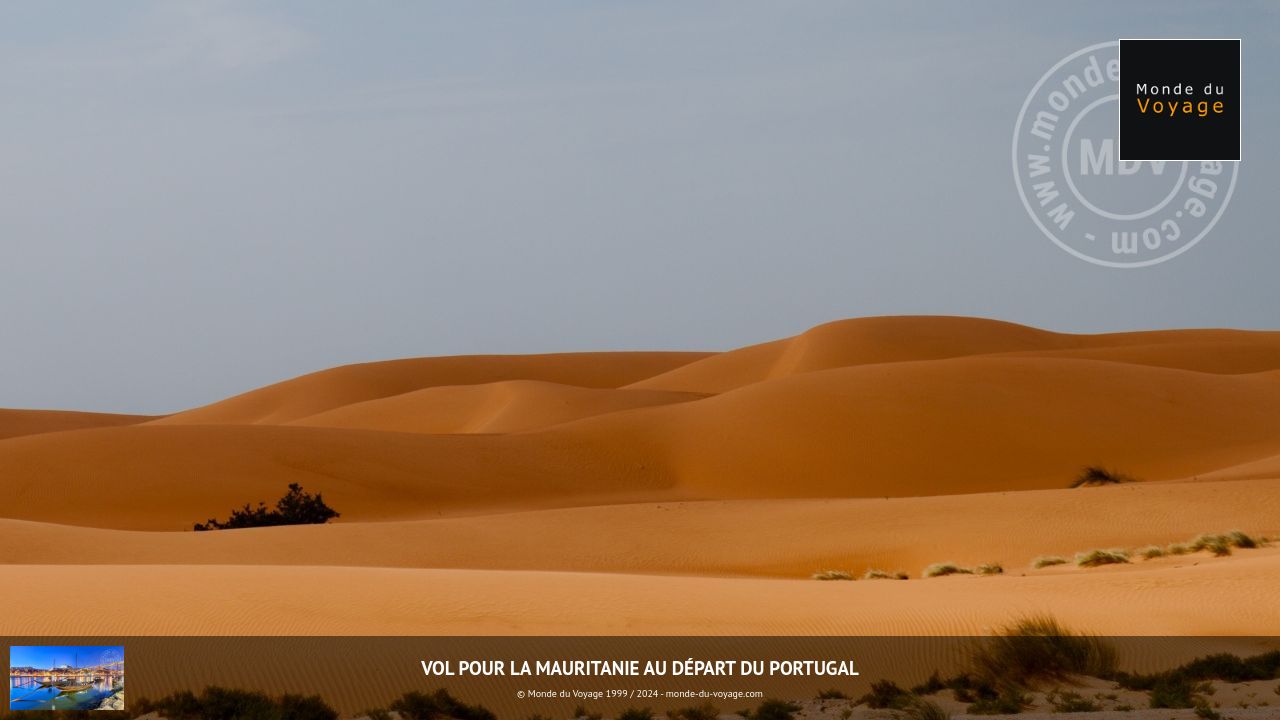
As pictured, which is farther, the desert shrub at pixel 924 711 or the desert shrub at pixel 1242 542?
the desert shrub at pixel 1242 542

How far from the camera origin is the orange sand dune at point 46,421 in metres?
82.2

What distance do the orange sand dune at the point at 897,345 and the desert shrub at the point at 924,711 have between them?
70326mm

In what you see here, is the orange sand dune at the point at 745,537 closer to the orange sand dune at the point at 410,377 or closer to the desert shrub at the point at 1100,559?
the desert shrub at the point at 1100,559

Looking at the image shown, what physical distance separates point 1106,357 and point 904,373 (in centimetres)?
2498

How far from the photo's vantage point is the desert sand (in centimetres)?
1186

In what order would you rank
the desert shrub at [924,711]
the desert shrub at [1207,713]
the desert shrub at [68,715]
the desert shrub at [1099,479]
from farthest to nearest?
the desert shrub at [1099,479] → the desert shrub at [68,715] → the desert shrub at [924,711] → the desert shrub at [1207,713]

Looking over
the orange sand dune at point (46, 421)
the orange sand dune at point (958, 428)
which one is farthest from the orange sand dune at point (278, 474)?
the orange sand dune at point (46, 421)

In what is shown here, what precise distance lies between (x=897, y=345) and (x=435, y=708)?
77.9 metres

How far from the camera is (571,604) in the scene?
12.1 m

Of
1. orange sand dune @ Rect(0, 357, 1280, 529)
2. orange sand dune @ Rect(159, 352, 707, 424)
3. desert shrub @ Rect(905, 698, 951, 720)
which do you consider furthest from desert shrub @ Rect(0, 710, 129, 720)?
orange sand dune @ Rect(159, 352, 707, 424)

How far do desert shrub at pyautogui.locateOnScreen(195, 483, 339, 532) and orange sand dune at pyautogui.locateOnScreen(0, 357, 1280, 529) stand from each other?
2007mm

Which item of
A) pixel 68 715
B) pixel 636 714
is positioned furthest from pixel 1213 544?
pixel 68 715

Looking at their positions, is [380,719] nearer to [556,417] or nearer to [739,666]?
[739,666]

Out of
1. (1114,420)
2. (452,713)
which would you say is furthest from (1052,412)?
(452,713)
